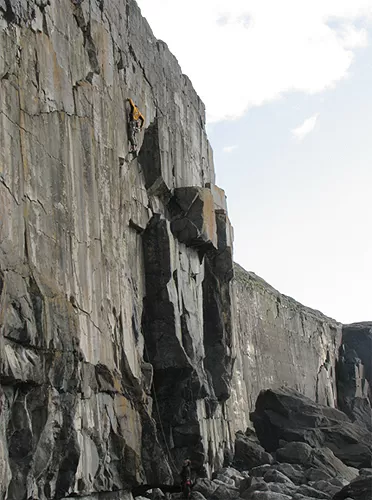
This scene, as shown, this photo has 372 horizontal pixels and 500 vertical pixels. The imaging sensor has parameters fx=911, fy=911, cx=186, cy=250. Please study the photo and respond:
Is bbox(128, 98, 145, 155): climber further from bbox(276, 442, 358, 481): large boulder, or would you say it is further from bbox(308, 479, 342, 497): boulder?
bbox(276, 442, 358, 481): large boulder

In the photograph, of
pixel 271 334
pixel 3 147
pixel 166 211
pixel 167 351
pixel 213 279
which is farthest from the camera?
pixel 271 334

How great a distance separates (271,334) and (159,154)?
57.4 feet

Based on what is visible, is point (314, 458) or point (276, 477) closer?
point (276, 477)

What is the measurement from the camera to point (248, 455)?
90.5 ft

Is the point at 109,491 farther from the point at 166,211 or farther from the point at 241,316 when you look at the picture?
the point at 241,316

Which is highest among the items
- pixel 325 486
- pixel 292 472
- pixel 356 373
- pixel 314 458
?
pixel 356 373

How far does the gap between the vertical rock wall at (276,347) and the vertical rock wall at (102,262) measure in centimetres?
658

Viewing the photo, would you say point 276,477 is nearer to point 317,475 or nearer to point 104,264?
point 317,475

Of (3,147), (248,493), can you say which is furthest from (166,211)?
(3,147)

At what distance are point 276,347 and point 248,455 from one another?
1230cm

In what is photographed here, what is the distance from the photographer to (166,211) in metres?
24.3

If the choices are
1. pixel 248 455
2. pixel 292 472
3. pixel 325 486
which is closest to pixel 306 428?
pixel 248 455

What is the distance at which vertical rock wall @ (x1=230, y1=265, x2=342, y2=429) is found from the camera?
112 feet

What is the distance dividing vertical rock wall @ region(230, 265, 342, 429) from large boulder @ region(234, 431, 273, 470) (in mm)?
2555
